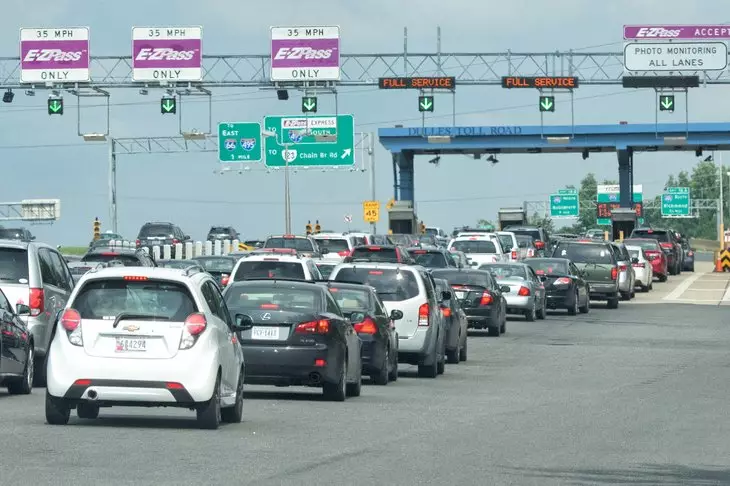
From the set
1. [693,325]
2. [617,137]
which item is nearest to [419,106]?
[693,325]

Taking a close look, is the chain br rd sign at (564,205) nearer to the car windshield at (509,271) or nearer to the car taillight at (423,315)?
the car windshield at (509,271)

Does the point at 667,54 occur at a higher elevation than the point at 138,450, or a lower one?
higher

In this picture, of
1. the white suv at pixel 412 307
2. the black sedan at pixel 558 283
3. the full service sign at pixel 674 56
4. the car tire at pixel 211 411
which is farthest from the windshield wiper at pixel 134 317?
the full service sign at pixel 674 56

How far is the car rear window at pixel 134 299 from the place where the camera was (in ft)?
51.3

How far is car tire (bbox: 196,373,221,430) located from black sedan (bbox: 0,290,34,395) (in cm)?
469

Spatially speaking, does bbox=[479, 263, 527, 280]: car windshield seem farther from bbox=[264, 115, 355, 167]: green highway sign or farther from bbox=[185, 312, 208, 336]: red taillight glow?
bbox=[264, 115, 355, 167]: green highway sign

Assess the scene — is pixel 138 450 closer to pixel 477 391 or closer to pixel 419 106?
pixel 477 391

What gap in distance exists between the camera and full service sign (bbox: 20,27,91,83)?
65.9 metres

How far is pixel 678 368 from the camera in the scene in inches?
1053

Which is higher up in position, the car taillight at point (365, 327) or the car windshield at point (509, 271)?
the car taillight at point (365, 327)

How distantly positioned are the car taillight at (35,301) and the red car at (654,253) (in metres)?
45.8

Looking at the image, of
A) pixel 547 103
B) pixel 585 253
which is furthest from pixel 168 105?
pixel 585 253

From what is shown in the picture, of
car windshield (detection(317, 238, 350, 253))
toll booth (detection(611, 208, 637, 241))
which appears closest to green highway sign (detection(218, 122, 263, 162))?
toll booth (detection(611, 208, 637, 241))

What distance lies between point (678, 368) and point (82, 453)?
49.5 ft
